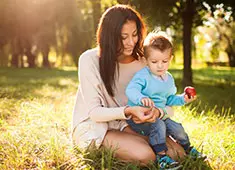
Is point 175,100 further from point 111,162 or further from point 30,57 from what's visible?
point 30,57

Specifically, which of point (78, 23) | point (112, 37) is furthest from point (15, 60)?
point (112, 37)

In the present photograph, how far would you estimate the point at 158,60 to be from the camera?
3387mm

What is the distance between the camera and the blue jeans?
339 centimetres

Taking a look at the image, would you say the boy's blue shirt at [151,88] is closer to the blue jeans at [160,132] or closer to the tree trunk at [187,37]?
the blue jeans at [160,132]

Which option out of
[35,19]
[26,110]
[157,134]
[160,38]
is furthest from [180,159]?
[35,19]

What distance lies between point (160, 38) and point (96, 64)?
645mm

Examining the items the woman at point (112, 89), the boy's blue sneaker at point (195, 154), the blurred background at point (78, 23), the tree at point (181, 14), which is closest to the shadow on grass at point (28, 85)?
the blurred background at point (78, 23)

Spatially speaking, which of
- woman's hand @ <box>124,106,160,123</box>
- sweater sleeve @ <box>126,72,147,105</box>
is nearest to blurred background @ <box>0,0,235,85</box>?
sweater sleeve @ <box>126,72,147,105</box>

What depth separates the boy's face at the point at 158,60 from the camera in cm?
335

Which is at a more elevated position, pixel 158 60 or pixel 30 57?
pixel 158 60

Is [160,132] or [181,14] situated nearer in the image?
[160,132]

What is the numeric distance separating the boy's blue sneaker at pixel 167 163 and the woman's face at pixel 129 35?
95 cm

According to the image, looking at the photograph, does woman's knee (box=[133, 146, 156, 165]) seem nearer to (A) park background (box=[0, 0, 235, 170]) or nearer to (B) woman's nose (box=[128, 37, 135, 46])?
(A) park background (box=[0, 0, 235, 170])

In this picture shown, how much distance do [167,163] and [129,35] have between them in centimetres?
109
